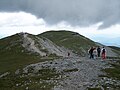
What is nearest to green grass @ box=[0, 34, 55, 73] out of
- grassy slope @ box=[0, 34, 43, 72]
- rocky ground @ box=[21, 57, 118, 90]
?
grassy slope @ box=[0, 34, 43, 72]

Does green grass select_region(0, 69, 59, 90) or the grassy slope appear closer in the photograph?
green grass select_region(0, 69, 59, 90)

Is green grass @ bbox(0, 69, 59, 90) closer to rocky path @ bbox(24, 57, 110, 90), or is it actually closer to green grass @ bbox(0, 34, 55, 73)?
rocky path @ bbox(24, 57, 110, 90)

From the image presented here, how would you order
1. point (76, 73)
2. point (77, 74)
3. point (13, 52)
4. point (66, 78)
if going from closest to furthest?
point (66, 78) < point (77, 74) < point (76, 73) < point (13, 52)

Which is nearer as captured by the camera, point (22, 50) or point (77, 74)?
point (77, 74)

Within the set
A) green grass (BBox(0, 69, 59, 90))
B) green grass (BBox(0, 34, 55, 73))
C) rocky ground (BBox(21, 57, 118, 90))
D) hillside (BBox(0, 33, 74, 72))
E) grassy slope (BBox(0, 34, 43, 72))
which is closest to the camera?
rocky ground (BBox(21, 57, 118, 90))

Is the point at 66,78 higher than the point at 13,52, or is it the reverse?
the point at 13,52

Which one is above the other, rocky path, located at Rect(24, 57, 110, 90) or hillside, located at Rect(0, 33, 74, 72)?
hillside, located at Rect(0, 33, 74, 72)

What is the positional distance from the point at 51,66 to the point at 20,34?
97.9 metres

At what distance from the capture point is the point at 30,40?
142 metres

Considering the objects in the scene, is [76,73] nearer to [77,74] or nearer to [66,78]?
[77,74]

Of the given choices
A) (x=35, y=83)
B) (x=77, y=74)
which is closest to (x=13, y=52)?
(x=77, y=74)

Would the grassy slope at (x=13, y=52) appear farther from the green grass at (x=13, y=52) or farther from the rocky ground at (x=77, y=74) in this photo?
the rocky ground at (x=77, y=74)

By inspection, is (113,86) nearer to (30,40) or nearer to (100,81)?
(100,81)

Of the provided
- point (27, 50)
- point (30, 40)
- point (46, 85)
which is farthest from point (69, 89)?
point (30, 40)
